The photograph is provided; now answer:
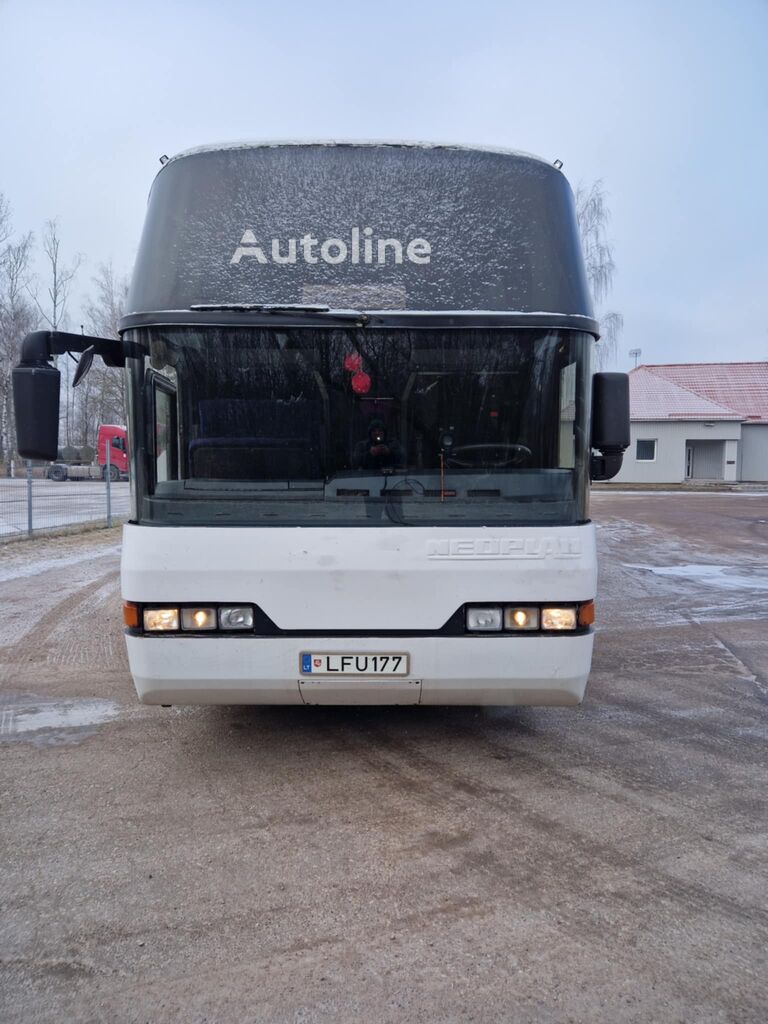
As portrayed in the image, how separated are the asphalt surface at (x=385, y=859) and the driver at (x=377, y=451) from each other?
5.40 feet

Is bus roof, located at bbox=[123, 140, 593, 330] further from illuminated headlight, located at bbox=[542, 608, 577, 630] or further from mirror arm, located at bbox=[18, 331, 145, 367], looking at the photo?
illuminated headlight, located at bbox=[542, 608, 577, 630]

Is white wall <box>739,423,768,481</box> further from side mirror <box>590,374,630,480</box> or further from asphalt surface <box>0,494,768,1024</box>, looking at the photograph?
side mirror <box>590,374,630,480</box>

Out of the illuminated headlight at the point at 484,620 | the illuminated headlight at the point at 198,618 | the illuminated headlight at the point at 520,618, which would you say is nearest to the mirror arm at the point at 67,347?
the illuminated headlight at the point at 198,618

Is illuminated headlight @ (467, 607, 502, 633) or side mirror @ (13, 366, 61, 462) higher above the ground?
side mirror @ (13, 366, 61, 462)

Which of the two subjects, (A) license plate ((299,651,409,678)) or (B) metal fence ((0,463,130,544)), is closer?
(A) license plate ((299,651,409,678))

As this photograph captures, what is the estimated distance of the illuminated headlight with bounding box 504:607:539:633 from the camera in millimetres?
3557

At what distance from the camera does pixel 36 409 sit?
353 centimetres

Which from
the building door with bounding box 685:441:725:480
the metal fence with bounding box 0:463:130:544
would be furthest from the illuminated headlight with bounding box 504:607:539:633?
the building door with bounding box 685:441:725:480

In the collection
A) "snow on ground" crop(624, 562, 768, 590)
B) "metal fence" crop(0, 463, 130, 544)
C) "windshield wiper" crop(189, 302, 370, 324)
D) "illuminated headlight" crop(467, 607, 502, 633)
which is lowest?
"snow on ground" crop(624, 562, 768, 590)

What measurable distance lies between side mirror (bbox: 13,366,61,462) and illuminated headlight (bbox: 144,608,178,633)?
92 centimetres

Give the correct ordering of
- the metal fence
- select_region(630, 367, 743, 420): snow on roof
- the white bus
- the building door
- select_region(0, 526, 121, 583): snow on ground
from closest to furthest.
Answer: the white bus
select_region(0, 526, 121, 583): snow on ground
the metal fence
select_region(630, 367, 743, 420): snow on roof
the building door

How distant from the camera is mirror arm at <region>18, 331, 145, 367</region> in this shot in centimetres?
352

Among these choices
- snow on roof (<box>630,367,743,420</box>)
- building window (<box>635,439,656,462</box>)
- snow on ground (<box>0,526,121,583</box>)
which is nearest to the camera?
snow on ground (<box>0,526,121,583</box>)

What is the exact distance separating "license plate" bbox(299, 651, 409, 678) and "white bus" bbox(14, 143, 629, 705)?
1cm
